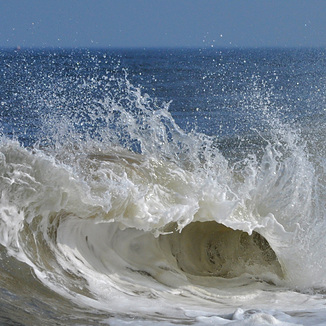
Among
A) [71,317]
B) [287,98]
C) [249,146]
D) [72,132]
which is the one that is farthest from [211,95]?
[71,317]

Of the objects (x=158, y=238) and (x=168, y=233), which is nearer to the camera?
(x=168, y=233)

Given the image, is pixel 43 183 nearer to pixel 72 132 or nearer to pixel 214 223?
pixel 214 223

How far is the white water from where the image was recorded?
166 inches

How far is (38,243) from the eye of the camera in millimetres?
4559

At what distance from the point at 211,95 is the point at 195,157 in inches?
425

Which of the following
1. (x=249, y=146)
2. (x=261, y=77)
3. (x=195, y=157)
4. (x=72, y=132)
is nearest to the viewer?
(x=195, y=157)

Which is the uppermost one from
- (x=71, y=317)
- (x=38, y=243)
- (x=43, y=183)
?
(x=43, y=183)

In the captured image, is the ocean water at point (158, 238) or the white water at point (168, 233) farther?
the white water at point (168, 233)

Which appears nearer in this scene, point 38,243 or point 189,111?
point 38,243

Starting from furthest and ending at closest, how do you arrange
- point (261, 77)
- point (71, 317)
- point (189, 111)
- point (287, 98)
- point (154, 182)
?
point (261, 77) → point (287, 98) → point (189, 111) → point (154, 182) → point (71, 317)

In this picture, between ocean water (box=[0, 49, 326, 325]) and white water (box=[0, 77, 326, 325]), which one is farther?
white water (box=[0, 77, 326, 325])

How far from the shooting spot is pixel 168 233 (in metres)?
4.91

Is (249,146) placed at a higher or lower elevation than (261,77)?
lower

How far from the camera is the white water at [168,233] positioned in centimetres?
422
